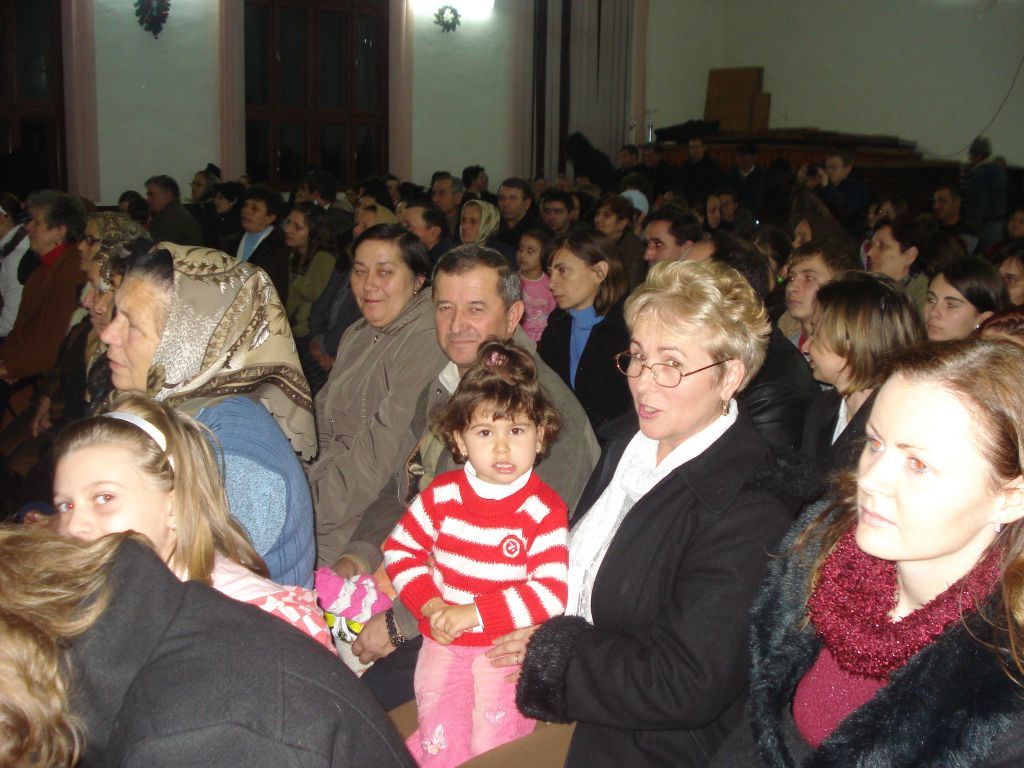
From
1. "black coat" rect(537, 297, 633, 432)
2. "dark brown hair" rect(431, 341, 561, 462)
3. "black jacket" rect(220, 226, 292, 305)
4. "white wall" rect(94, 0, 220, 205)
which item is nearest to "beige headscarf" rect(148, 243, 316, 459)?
"dark brown hair" rect(431, 341, 561, 462)

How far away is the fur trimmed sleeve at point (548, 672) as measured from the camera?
1.65 meters

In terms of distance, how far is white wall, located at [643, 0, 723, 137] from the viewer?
13266 mm

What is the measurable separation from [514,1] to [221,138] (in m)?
4.17

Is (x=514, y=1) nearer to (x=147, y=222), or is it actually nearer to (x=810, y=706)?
(x=147, y=222)

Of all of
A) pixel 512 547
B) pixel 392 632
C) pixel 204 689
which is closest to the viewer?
pixel 204 689

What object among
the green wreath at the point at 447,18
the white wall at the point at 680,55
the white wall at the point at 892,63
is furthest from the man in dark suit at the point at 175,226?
the white wall at the point at 892,63

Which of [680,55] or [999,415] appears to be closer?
[999,415]

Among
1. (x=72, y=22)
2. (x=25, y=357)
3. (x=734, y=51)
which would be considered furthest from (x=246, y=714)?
(x=734, y=51)

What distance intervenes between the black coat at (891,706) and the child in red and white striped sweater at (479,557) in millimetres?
549

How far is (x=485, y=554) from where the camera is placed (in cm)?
201

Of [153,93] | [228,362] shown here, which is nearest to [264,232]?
[228,362]

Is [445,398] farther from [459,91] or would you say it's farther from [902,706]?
[459,91]

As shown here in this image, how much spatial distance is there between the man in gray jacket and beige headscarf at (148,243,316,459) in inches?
17.8

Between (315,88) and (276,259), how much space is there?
19.5 ft
